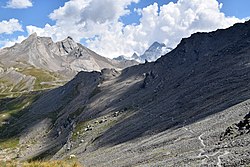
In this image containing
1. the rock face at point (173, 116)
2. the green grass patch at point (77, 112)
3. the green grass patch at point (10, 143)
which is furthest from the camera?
the green grass patch at point (10, 143)

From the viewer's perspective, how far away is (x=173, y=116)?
8694cm

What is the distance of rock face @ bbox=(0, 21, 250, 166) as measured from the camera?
44.2m

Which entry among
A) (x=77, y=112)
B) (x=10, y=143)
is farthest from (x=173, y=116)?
(x=10, y=143)

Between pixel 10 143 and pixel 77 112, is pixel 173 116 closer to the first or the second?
pixel 77 112

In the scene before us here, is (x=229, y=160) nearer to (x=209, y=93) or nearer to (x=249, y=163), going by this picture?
(x=249, y=163)

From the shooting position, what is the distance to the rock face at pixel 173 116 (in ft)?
145

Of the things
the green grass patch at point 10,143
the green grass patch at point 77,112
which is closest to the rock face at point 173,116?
Result: the green grass patch at point 77,112

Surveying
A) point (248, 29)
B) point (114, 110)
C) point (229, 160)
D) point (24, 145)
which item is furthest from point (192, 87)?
point (24, 145)

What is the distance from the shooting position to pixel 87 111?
164250 millimetres

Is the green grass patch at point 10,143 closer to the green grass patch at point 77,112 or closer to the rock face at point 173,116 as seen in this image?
the rock face at point 173,116

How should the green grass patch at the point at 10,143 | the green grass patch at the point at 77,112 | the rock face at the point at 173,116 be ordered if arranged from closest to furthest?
the rock face at the point at 173,116, the green grass patch at the point at 77,112, the green grass patch at the point at 10,143

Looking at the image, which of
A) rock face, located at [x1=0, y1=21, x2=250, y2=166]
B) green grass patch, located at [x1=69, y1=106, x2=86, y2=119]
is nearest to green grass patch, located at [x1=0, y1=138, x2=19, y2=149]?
rock face, located at [x1=0, y1=21, x2=250, y2=166]

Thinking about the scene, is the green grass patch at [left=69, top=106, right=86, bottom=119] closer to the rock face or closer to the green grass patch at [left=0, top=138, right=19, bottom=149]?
the rock face

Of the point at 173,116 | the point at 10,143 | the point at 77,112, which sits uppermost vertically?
the point at 77,112
